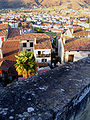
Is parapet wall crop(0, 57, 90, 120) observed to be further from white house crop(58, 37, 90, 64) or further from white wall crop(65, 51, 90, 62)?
white house crop(58, 37, 90, 64)

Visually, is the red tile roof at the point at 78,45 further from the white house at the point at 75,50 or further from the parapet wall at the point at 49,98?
the parapet wall at the point at 49,98

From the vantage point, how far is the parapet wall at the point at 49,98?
2504 mm

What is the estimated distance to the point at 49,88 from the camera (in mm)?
3242

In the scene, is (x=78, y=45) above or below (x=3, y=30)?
below

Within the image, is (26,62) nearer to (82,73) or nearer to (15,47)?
(15,47)

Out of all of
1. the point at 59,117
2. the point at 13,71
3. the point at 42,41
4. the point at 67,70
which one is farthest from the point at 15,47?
the point at 59,117

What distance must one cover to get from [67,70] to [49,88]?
1.15 m

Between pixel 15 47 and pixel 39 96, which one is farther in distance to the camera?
pixel 15 47

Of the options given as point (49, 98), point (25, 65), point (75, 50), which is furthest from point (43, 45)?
point (49, 98)

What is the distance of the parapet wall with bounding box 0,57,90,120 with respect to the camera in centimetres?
250

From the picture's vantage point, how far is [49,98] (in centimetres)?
290

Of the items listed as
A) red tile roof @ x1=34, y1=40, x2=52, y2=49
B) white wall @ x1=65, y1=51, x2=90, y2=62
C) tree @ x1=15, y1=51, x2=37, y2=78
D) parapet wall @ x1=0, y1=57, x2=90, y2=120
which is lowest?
tree @ x1=15, y1=51, x2=37, y2=78

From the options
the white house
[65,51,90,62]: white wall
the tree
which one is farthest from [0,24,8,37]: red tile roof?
[65,51,90,62]: white wall

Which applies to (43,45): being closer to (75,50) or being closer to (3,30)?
(75,50)
